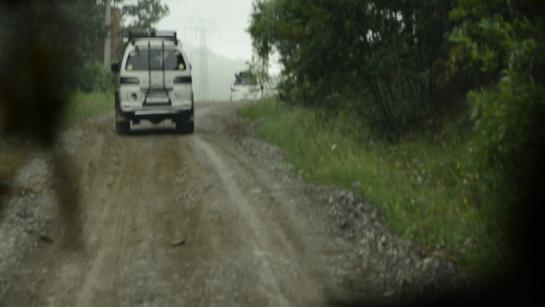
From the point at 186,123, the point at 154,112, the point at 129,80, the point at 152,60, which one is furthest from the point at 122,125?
the point at 152,60

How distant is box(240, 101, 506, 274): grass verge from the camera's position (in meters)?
7.60

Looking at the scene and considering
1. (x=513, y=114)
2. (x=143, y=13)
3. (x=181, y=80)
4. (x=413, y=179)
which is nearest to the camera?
(x=513, y=114)

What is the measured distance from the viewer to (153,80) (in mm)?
17531

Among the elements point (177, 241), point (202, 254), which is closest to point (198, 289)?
point (202, 254)

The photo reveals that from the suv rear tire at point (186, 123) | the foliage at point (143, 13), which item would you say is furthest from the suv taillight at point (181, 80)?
the foliage at point (143, 13)

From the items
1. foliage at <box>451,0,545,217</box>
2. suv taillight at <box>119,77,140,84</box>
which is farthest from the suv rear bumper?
foliage at <box>451,0,545,217</box>

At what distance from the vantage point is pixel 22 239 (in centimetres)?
888

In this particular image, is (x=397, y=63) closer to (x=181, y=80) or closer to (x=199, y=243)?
(x=181, y=80)

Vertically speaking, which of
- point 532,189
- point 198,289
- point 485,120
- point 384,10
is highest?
point 384,10

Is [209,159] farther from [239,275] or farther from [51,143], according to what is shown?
[239,275]

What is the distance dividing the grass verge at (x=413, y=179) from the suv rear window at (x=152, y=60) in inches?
111

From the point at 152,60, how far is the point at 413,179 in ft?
29.5

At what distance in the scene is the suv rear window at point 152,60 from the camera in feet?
57.4

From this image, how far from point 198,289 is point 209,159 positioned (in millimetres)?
7200
